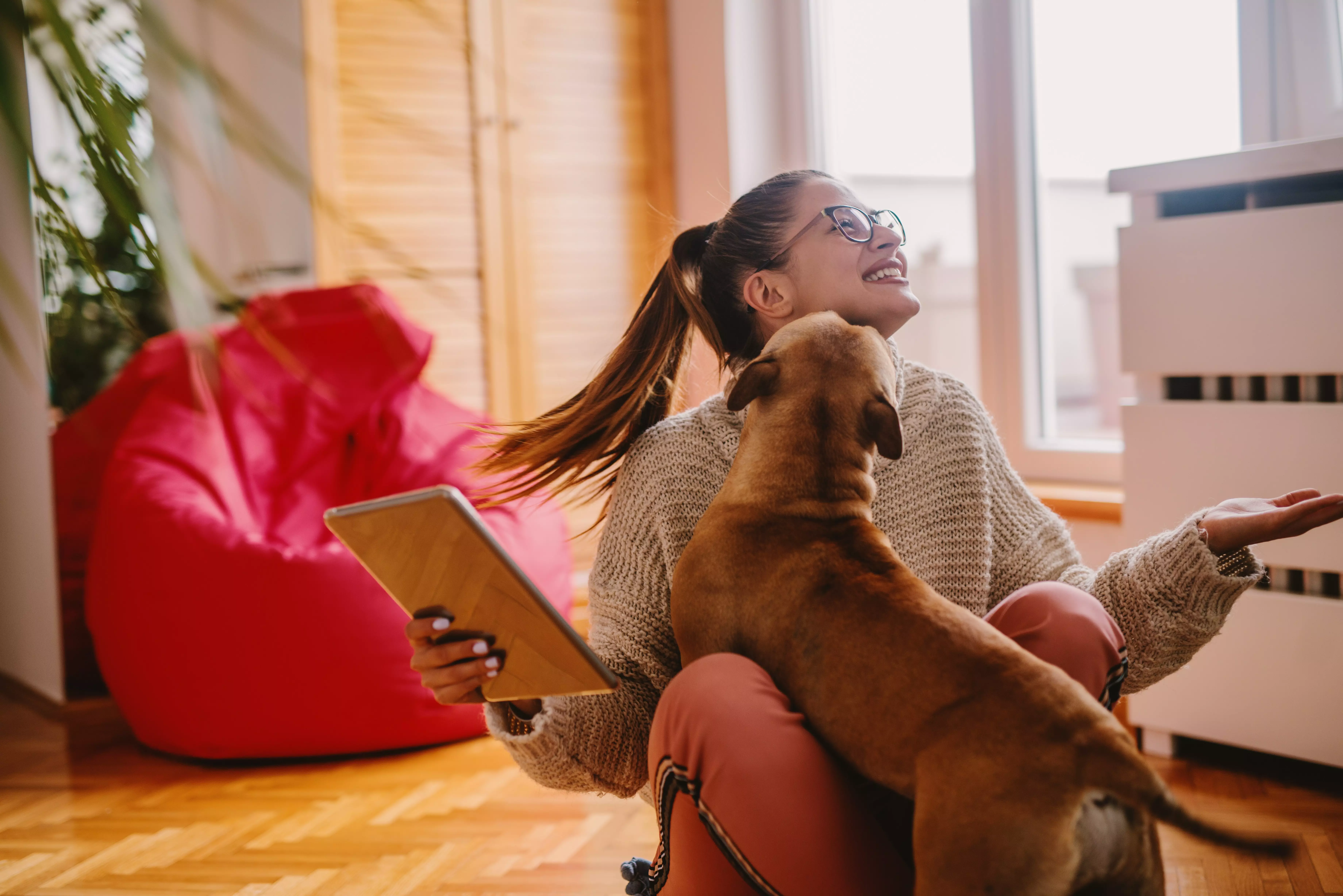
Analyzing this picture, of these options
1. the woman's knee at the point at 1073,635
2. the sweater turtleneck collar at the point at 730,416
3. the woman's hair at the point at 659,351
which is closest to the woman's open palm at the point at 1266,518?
the woman's knee at the point at 1073,635

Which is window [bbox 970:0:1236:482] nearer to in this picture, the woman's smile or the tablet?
the woman's smile

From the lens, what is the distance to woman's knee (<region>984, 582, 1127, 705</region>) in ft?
3.58

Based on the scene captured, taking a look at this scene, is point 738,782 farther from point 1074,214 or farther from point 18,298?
point 1074,214

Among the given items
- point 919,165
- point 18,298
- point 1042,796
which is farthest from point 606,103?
point 18,298

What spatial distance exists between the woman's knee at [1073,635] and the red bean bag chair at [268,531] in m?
1.15

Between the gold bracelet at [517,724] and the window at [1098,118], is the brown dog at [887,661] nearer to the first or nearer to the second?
the gold bracelet at [517,724]

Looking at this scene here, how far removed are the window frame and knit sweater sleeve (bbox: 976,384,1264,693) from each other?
1.57 metres

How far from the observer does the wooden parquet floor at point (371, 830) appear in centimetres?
174

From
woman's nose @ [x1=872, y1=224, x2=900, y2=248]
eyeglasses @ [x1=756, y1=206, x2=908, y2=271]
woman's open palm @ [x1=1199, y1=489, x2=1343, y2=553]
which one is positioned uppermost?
eyeglasses @ [x1=756, y1=206, x2=908, y2=271]

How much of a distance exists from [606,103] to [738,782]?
9.93 feet

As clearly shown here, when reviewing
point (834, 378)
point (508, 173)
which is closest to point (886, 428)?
point (834, 378)

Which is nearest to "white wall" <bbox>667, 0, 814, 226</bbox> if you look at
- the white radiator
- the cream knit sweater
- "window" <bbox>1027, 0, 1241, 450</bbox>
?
"window" <bbox>1027, 0, 1241, 450</bbox>

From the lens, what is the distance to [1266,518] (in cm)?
119

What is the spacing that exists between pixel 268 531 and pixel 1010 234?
2.13 meters
